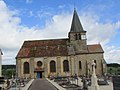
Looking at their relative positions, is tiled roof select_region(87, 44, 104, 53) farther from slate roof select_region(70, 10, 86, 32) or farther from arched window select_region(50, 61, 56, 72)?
arched window select_region(50, 61, 56, 72)

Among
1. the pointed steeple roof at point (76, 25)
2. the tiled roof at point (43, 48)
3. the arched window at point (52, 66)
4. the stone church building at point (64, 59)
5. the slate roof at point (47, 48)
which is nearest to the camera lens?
the stone church building at point (64, 59)

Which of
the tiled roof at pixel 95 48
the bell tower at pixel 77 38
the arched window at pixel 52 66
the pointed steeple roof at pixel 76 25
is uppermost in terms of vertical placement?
the pointed steeple roof at pixel 76 25

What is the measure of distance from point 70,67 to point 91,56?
6.72m

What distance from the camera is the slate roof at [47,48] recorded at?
218 feet

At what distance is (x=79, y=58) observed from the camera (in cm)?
6644

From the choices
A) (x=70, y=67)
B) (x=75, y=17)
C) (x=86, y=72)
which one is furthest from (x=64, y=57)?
(x=75, y=17)

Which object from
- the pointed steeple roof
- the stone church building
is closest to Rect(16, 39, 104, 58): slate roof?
the stone church building

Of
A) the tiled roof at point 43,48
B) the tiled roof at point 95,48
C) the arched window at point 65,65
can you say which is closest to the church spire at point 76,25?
the tiled roof at point 43,48

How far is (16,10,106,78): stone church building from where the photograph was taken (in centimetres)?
6525

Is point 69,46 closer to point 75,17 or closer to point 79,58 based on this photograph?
point 79,58

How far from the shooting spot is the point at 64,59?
65.9 meters

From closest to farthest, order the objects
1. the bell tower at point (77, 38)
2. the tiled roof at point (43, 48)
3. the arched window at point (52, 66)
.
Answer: the arched window at point (52, 66) < the tiled roof at point (43, 48) < the bell tower at point (77, 38)

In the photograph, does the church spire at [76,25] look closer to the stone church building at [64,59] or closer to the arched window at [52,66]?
the stone church building at [64,59]

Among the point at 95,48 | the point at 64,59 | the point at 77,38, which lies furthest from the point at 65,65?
the point at 95,48
